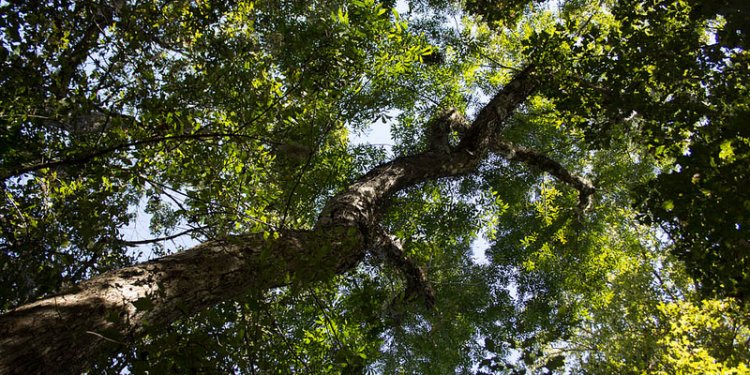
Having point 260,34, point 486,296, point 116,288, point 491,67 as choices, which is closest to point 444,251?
point 486,296

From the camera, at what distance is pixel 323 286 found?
5426 millimetres

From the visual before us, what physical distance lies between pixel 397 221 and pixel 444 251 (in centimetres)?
366

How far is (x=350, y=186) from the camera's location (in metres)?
5.96

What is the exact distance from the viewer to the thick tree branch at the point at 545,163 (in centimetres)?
909

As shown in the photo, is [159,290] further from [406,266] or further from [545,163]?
[545,163]

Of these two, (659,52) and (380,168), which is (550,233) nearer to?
(380,168)

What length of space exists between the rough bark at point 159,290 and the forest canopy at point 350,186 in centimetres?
2

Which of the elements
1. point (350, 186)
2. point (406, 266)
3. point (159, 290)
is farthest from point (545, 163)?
A: point (159, 290)

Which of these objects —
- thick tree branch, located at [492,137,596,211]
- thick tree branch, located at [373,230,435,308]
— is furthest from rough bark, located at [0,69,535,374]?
thick tree branch, located at [492,137,596,211]

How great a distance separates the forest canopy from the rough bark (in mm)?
15

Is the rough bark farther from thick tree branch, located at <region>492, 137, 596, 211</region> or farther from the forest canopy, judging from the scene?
thick tree branch, located at <region>492, 137, 596, 211</region>

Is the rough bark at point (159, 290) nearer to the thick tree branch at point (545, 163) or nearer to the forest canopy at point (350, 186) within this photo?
the forest canopy at point (350, 186)

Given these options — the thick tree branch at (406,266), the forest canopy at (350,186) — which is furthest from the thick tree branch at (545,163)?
the thick tree branch at (406,266)

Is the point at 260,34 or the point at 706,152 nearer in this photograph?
the point at 706,152
